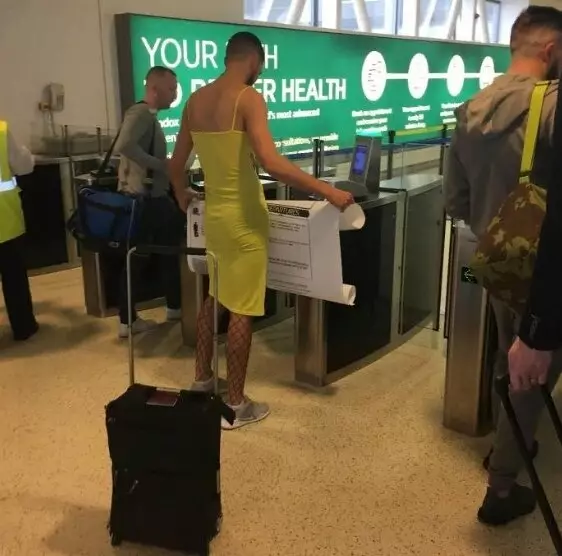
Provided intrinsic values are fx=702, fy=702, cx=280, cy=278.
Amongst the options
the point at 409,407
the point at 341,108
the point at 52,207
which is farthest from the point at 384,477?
the point at 341,108

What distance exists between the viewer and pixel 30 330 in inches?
151

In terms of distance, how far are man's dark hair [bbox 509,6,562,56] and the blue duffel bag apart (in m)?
1.97

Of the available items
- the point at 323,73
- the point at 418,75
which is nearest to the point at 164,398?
the point at 323,73

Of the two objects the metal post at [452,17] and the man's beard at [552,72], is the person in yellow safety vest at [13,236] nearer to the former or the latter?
the man's beard at [552,72]

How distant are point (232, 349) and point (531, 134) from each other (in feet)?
4.73

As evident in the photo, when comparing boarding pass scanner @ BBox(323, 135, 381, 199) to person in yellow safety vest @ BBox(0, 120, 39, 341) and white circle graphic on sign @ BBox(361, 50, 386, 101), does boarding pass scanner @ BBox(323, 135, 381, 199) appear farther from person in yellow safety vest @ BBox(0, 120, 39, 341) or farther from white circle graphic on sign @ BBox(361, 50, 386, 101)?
white circle graphic on sign @ BBox(361, 50, 386, 101)

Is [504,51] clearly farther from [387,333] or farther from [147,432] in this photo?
[147,432]

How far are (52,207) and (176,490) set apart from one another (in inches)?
144

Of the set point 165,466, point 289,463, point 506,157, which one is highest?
point 506,157

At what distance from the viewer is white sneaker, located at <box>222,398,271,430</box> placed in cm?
283

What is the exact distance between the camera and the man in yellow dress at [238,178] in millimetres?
2508

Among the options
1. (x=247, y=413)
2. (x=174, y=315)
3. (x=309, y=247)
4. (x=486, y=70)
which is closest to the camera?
(x=309, y=247)

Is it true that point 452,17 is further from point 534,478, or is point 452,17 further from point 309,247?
point 534,478

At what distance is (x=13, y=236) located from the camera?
11.8 ft
